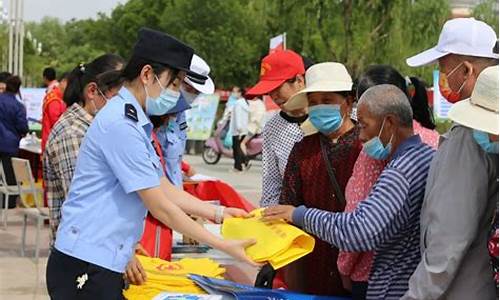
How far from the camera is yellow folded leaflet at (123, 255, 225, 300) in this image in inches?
151

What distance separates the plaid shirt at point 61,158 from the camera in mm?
4609

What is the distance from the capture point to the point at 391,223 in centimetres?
327

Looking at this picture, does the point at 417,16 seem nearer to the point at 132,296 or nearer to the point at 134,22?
the point at 132,296

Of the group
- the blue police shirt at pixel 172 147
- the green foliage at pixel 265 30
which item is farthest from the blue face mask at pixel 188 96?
the green foliage at pixel 265 30

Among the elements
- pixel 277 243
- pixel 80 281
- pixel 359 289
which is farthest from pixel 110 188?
pixel 359 289

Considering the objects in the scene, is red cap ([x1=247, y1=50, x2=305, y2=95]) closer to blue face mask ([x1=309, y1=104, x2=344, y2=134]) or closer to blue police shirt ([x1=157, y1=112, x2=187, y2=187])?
blue police shirt ([x1=157, y1=112, x2=187, y2=187])

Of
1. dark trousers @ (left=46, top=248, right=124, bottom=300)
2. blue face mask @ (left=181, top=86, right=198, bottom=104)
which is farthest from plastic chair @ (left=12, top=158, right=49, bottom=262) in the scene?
dark trousers @ (left=46, top=248, right=124, bottom=300)

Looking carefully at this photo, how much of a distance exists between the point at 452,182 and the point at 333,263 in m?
1.18

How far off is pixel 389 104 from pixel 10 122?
902cm

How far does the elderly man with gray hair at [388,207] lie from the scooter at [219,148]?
56.4 ft

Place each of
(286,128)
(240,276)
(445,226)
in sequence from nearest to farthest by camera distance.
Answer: (445,226), (240,276), (286,128)

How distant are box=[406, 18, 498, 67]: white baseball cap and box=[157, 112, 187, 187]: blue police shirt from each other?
192cm

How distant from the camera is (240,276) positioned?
4406 mm

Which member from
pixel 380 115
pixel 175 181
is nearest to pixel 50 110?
pixel 175 181
